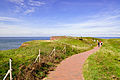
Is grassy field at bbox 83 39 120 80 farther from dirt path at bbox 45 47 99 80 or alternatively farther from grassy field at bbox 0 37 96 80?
grassy field at bbox 0 37 96 80

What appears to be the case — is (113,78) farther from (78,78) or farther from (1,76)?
(1,76)

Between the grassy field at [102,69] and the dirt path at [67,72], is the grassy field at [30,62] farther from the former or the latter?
the grassy field at [102,69]

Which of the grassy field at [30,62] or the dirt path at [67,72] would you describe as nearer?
the grassy field at [30,62]

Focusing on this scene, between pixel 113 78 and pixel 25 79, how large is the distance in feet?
19.7

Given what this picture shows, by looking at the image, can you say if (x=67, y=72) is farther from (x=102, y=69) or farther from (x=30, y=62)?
(x=30, y=62)

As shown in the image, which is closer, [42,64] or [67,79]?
[67,79]

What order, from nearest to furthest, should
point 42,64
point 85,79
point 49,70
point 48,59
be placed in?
1. point 85,79
2. point 49,70
3. point 42,64
4. point 48,59

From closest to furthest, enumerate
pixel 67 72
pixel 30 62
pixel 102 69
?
1. pixel 67 72
2. pixel 102 69
3. pixel 30 62

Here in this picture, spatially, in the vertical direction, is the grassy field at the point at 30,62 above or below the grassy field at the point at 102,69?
above

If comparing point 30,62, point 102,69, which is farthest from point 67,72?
point 30,62

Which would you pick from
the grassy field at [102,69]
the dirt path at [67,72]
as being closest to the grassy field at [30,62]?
the dirt path at [67,72]

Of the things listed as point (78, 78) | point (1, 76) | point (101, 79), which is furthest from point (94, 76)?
point (1, 76)

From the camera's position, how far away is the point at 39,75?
7.79 m

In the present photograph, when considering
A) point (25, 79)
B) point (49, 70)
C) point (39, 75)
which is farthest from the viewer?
point (49, 70)
